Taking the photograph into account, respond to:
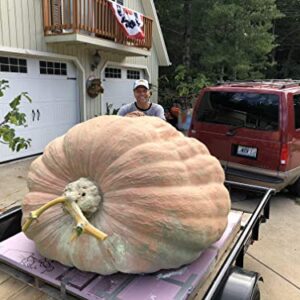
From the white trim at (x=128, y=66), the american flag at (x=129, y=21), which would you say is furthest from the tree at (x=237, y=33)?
the american flag at (x=129, y=21)

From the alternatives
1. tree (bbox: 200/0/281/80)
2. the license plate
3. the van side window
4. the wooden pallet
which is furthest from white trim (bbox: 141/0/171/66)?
the wooden pallet

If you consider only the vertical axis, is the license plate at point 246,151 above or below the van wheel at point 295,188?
above

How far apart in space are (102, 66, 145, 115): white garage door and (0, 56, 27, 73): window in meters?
3.06

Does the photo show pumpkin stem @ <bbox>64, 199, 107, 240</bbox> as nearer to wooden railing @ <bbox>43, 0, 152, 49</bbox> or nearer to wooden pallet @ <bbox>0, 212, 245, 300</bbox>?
wooden pallet @ <bbox>0, 212, 245, 300</bbox>

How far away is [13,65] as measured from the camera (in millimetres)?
7258

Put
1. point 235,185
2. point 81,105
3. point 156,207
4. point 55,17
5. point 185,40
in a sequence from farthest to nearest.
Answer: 1. point 185,40
2. point 81,105
3. point 55,17
4. point 235,185
5. point 156,207

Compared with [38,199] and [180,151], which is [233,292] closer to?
[180,151]

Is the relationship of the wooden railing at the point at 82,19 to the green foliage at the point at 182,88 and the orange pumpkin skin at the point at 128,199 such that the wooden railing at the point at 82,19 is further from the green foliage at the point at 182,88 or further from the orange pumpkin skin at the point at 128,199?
the orange pumpkin skin at the point at 128,199

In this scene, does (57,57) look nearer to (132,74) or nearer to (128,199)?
(132,74)

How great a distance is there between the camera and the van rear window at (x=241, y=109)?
181 inches

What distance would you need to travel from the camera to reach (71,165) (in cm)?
173

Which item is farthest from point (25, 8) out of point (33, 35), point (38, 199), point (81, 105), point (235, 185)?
point (38, 199)

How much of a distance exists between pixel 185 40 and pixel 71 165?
16321 mm

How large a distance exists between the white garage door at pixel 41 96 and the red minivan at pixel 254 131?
13.9ft
